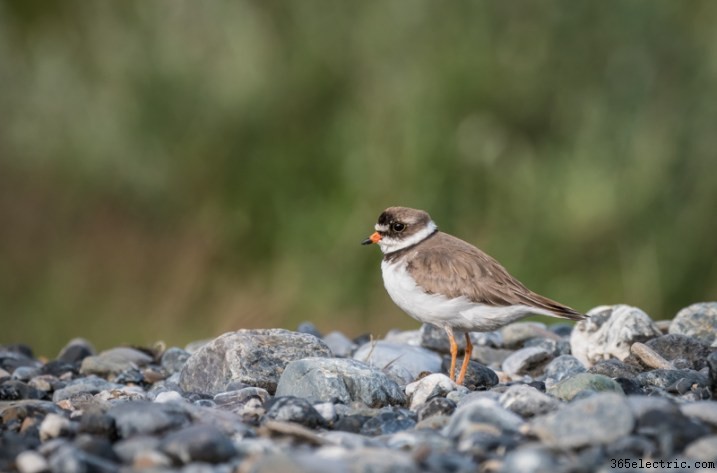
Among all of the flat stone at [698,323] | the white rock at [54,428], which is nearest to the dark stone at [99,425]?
the white rock at [54,428]

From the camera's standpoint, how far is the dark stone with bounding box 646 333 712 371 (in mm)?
5363

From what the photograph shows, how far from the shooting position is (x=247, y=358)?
512cm

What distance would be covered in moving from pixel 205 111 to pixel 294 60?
43.9 inches

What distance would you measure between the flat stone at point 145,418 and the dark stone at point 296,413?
0.41m

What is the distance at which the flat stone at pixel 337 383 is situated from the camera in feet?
15.3

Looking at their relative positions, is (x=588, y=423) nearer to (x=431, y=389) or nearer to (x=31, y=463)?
(x=431, y=389)

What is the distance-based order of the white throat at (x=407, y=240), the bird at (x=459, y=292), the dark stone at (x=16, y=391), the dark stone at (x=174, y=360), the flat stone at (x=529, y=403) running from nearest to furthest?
the flat stone at (x=529, y=403), the dark stone at (x=16, y=391), the bird at (x=459, y=292), the white throat at (x=407, y=240), the dark stone at (x=174, y=360)

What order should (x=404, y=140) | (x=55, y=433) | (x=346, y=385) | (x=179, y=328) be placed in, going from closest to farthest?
(x=55, y=433) → (x=346, y=385) → (x=179, y=328) → (x=404, y=140)

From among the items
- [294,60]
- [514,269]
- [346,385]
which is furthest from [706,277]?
[346,385]

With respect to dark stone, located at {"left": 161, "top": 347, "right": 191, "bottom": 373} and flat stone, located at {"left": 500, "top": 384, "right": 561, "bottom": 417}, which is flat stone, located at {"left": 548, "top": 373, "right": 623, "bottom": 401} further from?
dark stone, located at {"left": 161, "top": 347, "right": 191, "bottom": 373}

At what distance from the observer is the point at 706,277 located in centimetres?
898

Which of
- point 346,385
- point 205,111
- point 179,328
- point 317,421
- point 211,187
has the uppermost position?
point 205,111

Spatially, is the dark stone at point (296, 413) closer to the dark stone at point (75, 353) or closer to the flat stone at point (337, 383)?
the flat stone at point (337, 383)

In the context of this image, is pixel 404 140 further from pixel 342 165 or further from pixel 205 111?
pixel 205 111
